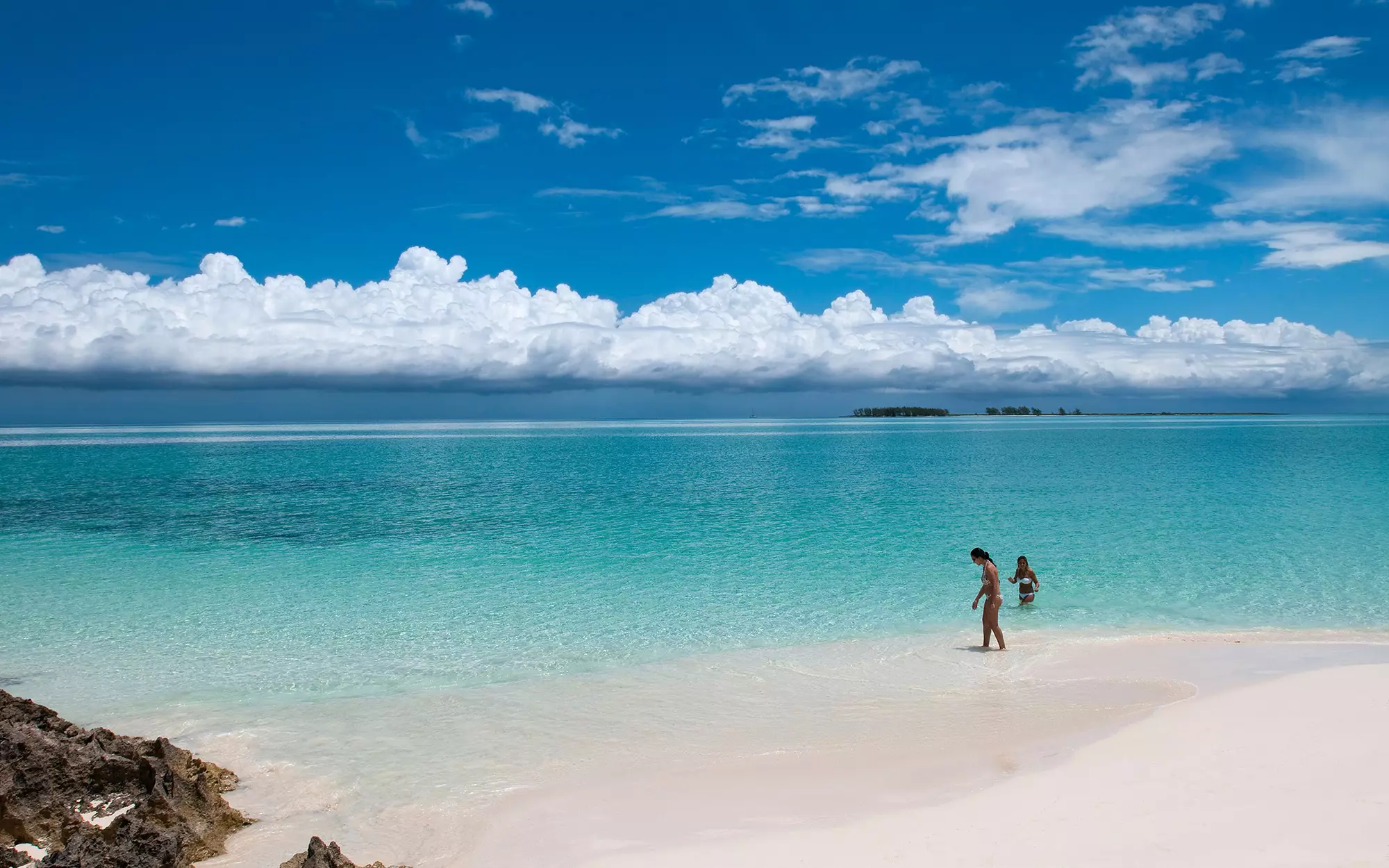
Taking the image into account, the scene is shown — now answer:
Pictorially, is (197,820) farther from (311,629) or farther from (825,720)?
(311,629)

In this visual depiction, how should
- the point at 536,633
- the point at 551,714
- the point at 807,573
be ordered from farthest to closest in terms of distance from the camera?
the point at 807,573
the point at 536,633
the point at 551,714

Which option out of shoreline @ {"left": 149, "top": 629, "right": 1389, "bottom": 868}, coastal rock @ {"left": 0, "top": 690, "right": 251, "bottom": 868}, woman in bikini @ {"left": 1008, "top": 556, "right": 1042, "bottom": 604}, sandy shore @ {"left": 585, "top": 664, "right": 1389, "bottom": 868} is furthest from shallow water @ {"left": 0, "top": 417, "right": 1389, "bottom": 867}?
sandy shore @ {"left": 585, "top": 664, "right": 1389, "bottom": 868}

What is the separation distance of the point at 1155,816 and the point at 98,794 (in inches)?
430

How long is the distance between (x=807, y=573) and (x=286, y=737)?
48.5 ft

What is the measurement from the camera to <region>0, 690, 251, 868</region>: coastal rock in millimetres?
7707

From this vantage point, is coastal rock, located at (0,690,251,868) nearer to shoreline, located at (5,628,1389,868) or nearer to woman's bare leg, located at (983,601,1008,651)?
shoreline, located at (5,628,1389,868)

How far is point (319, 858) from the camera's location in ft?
21.4

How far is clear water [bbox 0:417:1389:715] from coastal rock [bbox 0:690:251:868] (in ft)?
15.9

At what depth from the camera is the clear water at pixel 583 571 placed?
15.9 meters

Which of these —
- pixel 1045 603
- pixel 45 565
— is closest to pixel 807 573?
pixel 1045 603

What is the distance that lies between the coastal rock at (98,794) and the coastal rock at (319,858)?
1232 mm

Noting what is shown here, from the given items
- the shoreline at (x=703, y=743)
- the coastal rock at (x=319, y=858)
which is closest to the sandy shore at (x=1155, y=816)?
the shoreline at (x=703, y=743)

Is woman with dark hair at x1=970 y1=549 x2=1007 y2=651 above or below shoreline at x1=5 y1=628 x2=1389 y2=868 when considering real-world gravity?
above

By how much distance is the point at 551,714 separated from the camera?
1239 cm
